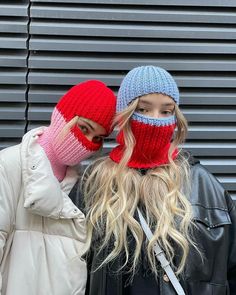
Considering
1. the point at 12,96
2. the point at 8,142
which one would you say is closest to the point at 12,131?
the point at 8,142

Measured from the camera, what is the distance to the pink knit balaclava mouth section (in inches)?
93.0

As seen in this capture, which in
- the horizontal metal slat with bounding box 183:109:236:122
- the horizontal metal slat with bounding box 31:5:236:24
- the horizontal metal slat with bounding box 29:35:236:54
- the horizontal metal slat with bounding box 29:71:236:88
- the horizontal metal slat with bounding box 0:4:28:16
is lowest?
the horizontal metal slat with bounding box 183:109:236:122

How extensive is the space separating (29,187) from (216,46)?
5.98 ft

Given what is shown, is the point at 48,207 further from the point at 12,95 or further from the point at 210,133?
the point at 210,133

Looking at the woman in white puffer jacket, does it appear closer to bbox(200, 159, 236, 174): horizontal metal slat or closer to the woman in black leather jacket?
the woman in black leather jacket

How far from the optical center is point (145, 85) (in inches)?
91.9

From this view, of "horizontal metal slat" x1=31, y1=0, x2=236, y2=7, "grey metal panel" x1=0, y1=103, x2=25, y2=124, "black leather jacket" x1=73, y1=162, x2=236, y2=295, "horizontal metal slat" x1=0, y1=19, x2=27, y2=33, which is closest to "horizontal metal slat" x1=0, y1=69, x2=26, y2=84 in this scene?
"grey metal panel" x1=0, y1=103, x2=25, y2=124

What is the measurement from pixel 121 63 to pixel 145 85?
1.13 m

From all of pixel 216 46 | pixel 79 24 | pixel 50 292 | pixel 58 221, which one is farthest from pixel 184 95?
pixel 50 292

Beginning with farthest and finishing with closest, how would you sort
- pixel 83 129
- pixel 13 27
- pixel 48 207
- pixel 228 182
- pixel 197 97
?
pixel 228 182 → pixel 197 97 → pixel 13 27 → pixel 83 129 → pixel 48 207

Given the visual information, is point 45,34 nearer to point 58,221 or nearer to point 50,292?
point 58,221

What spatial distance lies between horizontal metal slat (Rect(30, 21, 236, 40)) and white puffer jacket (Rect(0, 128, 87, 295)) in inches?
47.2

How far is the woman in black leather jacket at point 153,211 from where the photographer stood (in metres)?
2.31

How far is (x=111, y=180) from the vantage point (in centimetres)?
242
